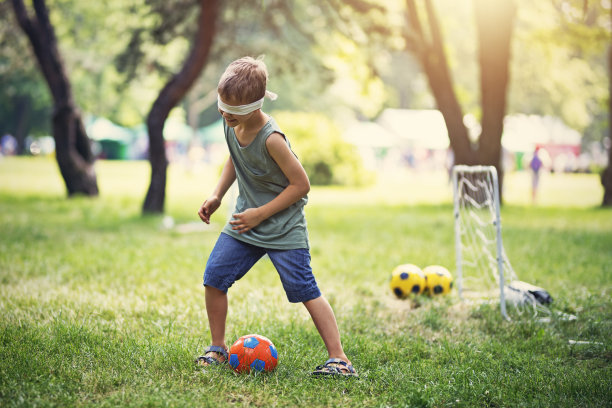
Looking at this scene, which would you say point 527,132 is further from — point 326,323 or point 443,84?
point 326,323

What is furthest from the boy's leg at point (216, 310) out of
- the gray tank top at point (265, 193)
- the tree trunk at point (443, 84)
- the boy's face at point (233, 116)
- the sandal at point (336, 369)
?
the tree trunk at point (443, 84)

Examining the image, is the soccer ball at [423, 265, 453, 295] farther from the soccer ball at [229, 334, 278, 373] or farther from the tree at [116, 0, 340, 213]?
the tree at [116, 0, 340, 213]

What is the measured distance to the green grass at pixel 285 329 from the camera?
3547 millimetres

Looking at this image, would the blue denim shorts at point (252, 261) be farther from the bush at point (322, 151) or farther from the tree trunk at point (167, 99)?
the bush at point (322, 151)

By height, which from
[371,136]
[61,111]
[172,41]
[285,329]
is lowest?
[285,329]

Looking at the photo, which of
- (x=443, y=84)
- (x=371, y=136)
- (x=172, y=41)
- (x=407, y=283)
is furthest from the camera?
(x=371, y=136)

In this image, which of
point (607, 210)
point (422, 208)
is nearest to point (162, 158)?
point (422, 208)

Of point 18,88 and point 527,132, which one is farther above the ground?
point 18,88

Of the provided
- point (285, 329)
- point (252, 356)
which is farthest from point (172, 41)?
point (252, 356)

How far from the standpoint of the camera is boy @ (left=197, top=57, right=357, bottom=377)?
145 inches

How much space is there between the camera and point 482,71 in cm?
1639

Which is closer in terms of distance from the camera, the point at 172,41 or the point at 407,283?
the point at 407,283

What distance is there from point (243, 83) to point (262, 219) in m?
0.79

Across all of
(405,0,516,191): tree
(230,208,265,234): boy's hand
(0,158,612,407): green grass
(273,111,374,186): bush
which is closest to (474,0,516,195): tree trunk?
(405,0,516,191): tree
